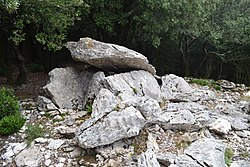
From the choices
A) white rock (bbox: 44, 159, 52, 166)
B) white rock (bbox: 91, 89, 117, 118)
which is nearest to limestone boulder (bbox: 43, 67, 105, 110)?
white rock (bbox: 91, 89, 117, 118)

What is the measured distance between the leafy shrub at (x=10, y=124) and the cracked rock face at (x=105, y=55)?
2947 millimetres

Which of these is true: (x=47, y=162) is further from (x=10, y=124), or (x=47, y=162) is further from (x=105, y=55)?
(x=105, y=55)

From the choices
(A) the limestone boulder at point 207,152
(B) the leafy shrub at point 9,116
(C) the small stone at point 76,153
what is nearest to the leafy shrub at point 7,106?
(B) the leafy shrub at point 9,116

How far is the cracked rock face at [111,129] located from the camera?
256 inches

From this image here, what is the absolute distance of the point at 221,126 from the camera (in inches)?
314

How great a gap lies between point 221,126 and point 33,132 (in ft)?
17.0

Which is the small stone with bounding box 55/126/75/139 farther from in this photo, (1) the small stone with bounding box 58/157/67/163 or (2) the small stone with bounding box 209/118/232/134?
(2) the small stone with bounding box 209/118/232/134

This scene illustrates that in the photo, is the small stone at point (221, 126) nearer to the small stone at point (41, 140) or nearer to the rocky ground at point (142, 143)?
the rocky ground at point (142, 143)

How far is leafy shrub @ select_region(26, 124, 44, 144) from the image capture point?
7326 mm

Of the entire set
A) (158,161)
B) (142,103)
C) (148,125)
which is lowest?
(158,161)

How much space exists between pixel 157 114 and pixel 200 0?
6492mm

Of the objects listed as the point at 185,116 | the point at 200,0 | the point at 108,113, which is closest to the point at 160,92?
the point at 185,116

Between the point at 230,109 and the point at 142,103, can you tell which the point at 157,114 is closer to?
the point at 142,103

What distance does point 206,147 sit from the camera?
6762 millimetres
